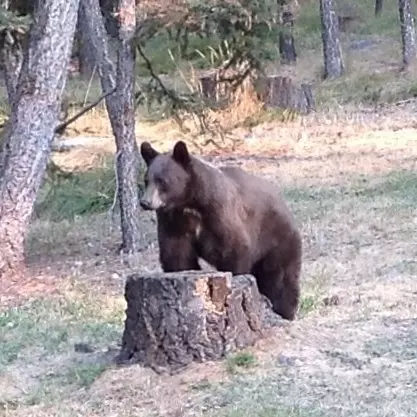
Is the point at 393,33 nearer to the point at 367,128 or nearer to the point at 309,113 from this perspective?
the point at 309,113

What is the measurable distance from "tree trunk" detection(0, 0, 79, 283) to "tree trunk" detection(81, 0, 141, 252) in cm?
80

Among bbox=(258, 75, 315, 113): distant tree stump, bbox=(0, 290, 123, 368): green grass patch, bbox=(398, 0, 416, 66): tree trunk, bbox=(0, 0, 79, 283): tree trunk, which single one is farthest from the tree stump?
bbox=(398, 0, 416, 66): tree trunk

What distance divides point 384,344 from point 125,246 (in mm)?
5080

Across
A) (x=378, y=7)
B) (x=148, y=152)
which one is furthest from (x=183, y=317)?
(x=378, y=7)

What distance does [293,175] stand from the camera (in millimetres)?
15969

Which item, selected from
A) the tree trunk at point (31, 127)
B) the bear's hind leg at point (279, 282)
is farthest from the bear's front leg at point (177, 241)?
the tree trunk at point (31, 127)

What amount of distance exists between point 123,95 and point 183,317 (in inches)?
199

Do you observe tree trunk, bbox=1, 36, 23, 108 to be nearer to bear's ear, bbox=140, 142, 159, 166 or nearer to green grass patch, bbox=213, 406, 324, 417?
bear's ear, bbox=140, 142, 159, 166

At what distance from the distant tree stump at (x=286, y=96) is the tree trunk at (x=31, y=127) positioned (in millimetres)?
11161

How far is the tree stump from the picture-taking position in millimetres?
6398

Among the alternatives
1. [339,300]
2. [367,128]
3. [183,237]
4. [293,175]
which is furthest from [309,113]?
[183,237]

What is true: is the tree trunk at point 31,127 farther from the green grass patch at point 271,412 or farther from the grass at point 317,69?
the green grass patch at point 271,412

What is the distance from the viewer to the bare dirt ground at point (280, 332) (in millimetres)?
6090

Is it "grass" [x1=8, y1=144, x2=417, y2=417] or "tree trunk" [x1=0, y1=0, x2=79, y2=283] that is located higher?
"tree trunk" [x1=0, y1=0, x2=79, y2=283]
